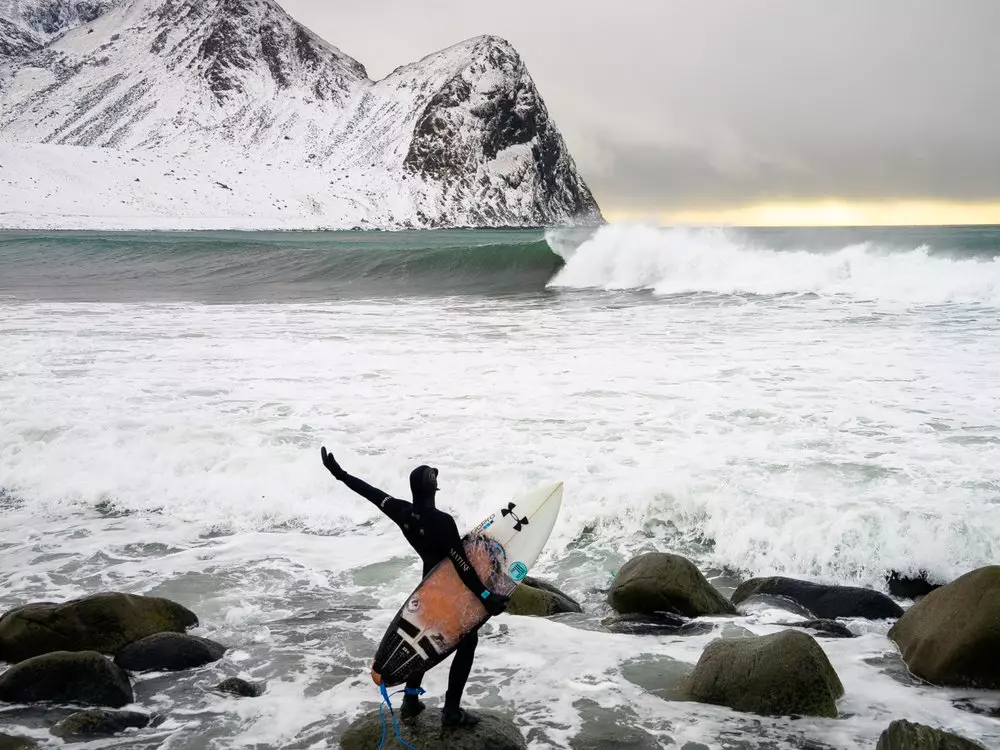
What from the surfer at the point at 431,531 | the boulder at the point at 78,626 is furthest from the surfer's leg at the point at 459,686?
the boulder at the point at 78,626

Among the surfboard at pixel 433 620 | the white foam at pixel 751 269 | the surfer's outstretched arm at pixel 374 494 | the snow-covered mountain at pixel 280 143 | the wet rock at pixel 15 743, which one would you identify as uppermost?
the snow-covered mountain at pixel 280 143

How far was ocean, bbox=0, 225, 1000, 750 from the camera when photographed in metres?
4.68

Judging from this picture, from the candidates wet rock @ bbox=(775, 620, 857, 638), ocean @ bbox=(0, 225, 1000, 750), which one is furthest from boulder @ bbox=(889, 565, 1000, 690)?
wet rock @ bbox=(775, 620, 857, 638)

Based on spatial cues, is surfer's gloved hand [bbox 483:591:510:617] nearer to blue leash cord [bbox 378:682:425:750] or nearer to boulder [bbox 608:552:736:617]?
blue leash cord [bbox 378:682:425:750]

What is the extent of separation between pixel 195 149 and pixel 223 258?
133538 mm

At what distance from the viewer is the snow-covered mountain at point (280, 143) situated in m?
108

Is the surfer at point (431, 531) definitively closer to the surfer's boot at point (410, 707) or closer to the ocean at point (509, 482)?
the surfer's boot at point (410, 707)

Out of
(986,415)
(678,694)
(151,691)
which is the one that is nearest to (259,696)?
(151,691)

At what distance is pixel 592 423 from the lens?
33.3 feet

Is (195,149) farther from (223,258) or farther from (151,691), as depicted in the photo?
(151,691)

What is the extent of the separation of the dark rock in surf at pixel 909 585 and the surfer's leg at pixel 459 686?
3806 mm

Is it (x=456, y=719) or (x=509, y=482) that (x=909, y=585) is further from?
(x=456, y=719)

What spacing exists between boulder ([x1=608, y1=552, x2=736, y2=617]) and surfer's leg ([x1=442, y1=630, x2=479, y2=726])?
2047 mm

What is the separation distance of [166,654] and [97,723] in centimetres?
81
